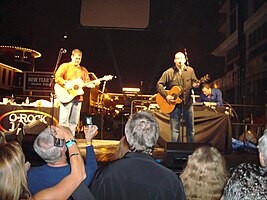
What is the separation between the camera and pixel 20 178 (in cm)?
193

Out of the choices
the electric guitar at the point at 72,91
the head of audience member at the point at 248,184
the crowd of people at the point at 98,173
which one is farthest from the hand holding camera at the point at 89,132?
the electric guitar at the point at 72,91

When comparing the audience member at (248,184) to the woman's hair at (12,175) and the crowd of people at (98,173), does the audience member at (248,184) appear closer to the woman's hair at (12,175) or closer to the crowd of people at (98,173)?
the crowd of people at (98,173)

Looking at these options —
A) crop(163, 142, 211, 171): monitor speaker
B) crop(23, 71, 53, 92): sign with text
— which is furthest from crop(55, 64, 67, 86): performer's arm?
crop(23, 71, 53, 92): sign with text

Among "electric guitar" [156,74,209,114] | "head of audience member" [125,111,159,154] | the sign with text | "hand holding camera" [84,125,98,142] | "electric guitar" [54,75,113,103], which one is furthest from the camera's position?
the sign with text

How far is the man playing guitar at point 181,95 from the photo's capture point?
239 inches

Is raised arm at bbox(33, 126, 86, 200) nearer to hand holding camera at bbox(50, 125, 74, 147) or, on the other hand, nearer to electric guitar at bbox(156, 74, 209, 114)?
hand holding camera at bbox(50, 125, 74, 147)

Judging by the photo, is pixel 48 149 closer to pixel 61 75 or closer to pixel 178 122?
pixel 178 122

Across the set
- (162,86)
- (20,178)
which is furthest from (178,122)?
(20,178)

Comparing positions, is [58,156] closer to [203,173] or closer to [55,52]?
[203,173]

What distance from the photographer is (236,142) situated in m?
8.46

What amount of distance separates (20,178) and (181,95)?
177 inches

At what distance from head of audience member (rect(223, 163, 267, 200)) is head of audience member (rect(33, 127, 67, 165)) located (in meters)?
1.30

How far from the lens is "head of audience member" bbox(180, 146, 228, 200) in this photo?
2.68 metres

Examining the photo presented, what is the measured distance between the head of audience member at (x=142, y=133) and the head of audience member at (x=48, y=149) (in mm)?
536
